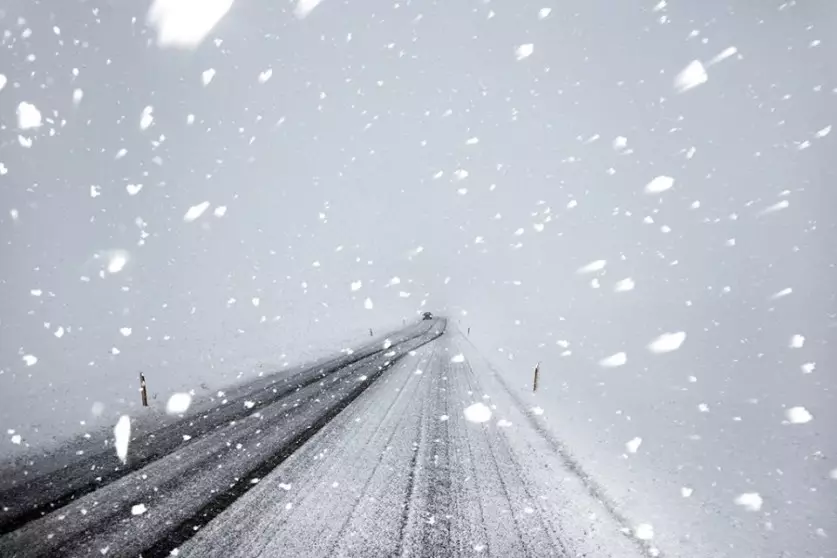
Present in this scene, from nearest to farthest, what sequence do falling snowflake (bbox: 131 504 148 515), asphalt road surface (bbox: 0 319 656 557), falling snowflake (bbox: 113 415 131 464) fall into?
1. asphalt road surface (bbox: 0 319 656 557)
2. falling snowflake (bbox: 131 504 148 515)
3. falling snowflake (bbox: 113 415 131 464)

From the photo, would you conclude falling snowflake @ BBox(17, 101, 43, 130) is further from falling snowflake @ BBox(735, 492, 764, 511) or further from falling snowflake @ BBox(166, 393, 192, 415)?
falling snowflake @ BBox(735, 492, 764, 511)

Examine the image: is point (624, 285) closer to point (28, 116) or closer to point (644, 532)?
point (644, 532)

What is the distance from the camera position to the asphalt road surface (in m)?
3.72

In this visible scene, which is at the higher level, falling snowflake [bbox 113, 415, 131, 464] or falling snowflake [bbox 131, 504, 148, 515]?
falling snowflake [bbox 113, 415, 131, 464]

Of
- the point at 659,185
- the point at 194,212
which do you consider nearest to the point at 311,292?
the point at 194,212

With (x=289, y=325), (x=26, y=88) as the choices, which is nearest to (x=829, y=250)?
(x=289, y=325)

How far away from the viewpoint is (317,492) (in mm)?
4625

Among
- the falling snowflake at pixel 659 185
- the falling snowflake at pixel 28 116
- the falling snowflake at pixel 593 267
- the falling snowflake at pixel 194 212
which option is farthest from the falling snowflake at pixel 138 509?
the falling snowflake at pixel 659 185

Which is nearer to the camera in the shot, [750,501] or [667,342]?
[750,501]

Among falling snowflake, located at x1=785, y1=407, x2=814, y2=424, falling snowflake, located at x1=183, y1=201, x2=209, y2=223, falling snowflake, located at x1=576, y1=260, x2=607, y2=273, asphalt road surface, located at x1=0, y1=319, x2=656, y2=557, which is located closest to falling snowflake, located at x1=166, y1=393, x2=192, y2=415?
asphalt road surface, located at x1=0, y1=319, x2=656, y2=557

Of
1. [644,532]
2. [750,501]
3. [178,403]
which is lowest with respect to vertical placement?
[750,501]

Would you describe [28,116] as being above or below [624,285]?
above

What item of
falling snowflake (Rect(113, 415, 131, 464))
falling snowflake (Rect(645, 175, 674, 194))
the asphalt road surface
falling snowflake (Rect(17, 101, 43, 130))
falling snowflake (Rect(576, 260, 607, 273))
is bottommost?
falling snowflake (Rect(576, 260, 607, 273))

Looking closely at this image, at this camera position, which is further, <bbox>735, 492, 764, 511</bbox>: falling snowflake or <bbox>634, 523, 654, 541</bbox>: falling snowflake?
<bbox>735, 492, 764, 511</bbox>: falling snowflake
